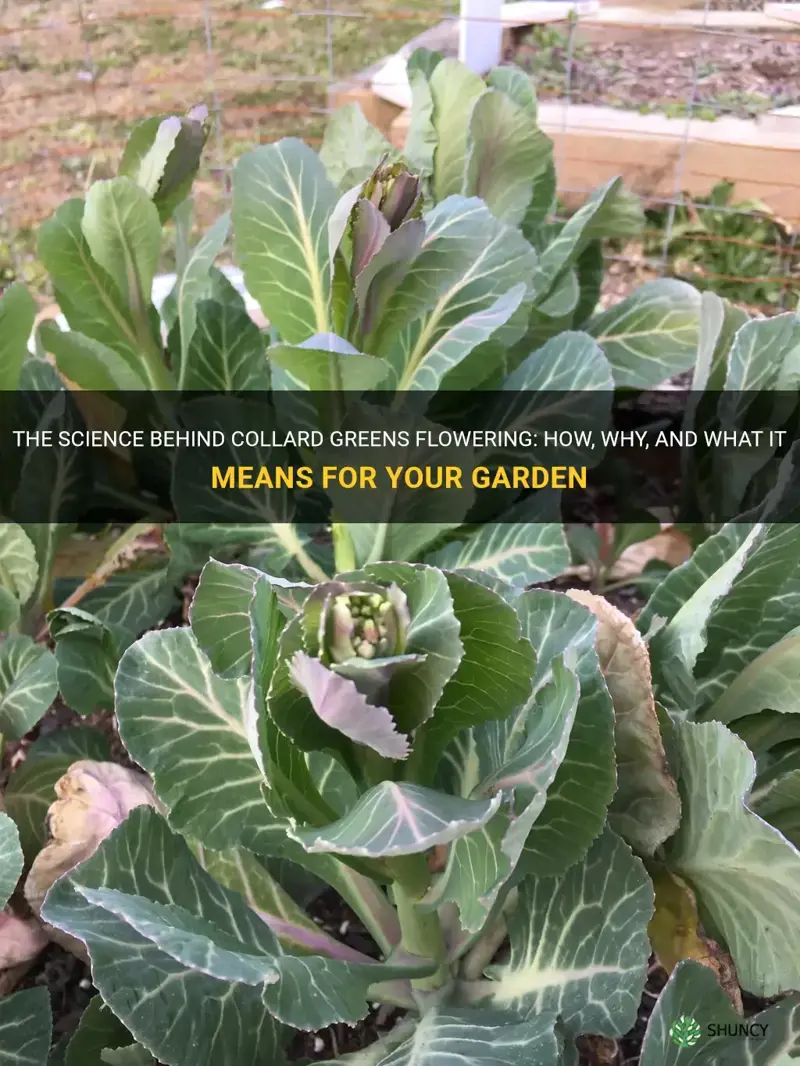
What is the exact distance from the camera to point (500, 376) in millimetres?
732

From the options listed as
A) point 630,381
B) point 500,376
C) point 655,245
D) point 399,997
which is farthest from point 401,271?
point 655,245

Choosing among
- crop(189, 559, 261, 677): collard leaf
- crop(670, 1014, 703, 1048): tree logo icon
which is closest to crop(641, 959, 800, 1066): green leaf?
crop(670, 1014, 703, 1048): tree logo icon

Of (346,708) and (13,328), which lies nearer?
(346,708)

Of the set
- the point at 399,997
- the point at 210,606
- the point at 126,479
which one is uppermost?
the point at 210,606

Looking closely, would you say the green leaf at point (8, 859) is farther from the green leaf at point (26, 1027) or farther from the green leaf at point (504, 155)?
the green leaf at point (504, 155)

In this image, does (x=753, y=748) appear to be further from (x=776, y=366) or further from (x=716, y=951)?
(x=776, y=366)

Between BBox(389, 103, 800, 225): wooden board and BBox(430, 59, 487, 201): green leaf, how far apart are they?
28.5 inches

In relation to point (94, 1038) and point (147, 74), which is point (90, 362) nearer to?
point (94, 1038)

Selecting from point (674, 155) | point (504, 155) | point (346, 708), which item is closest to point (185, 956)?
point (346, 708)

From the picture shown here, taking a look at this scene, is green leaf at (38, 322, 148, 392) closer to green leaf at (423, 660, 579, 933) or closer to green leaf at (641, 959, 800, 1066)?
green leaf at (423, 660, 579, 933)

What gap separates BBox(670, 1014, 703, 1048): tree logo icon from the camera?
1.37 ft

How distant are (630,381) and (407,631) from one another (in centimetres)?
49

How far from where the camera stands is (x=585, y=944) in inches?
17.6

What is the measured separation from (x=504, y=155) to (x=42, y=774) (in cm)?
59
